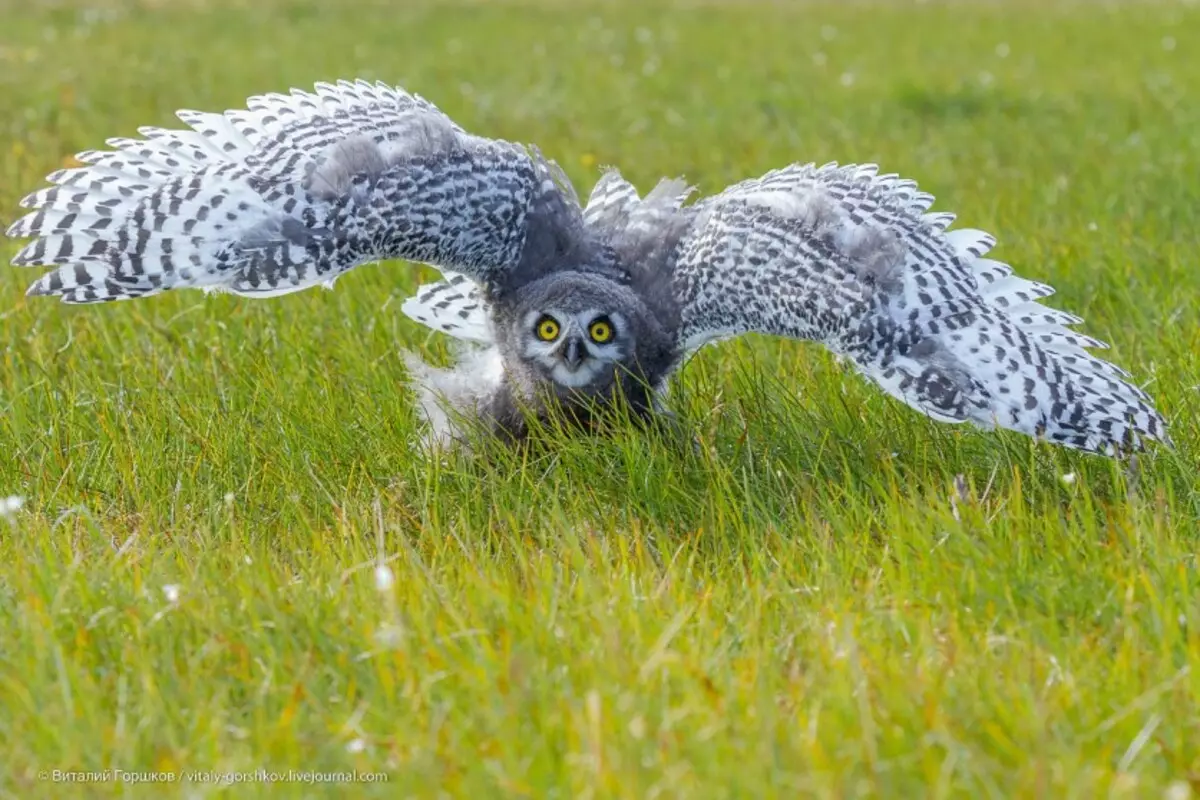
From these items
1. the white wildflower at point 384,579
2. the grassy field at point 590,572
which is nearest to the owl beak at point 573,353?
the grassy field at point 590,572

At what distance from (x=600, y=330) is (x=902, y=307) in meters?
0.88

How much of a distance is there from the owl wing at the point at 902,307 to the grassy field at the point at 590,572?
0.22m

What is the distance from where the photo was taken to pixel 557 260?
193 inches

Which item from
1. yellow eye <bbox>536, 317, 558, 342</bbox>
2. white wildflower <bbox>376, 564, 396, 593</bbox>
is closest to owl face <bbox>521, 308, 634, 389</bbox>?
yellow eye <bbox>536, 317, 558, 342</bbox>

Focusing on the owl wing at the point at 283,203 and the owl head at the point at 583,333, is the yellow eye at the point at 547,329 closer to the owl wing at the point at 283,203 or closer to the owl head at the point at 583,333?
the owl head at the point at 583,333

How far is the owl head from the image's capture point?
4.62 m

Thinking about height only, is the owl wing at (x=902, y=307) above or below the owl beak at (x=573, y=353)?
above

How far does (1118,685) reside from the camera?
315cm

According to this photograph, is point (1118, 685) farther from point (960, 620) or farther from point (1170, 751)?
point (960, 620)

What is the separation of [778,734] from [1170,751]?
74cm

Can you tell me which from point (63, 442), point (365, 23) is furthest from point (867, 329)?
point (365, 23)

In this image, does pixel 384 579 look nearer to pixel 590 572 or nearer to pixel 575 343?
pixel 590 572

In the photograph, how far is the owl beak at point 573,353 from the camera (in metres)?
4.61

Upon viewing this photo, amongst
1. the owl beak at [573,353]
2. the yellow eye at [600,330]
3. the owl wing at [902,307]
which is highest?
the owl wing at [902,307]
